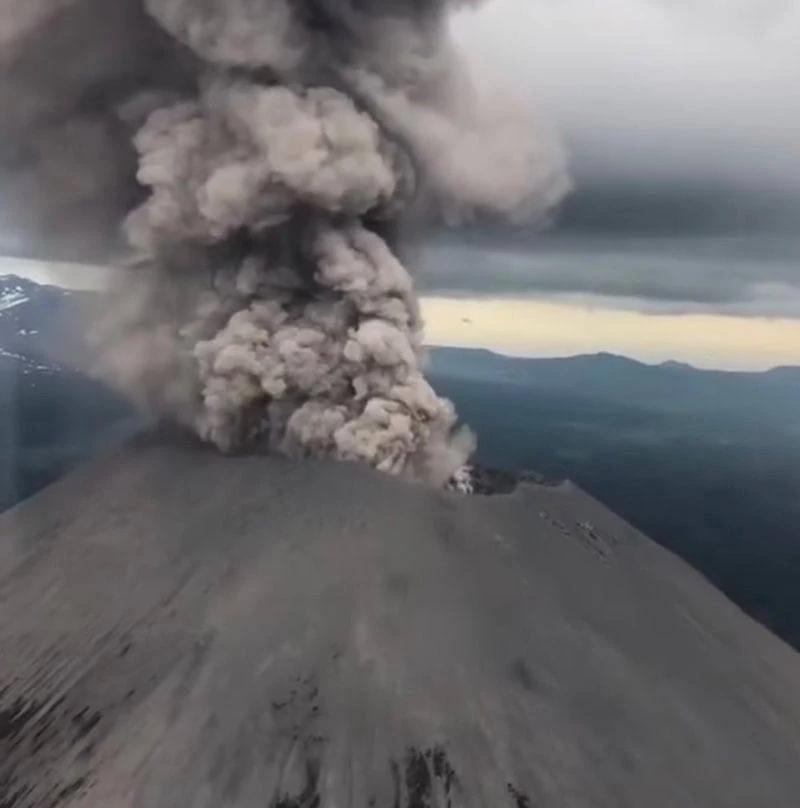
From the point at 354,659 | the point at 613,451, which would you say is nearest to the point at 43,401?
the point at 613,451

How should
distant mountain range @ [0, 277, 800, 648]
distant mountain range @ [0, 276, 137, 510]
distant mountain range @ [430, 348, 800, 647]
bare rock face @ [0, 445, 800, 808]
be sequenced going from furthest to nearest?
1. distant mountain range @ [430, 348, 800, 647]
2. distant mountain range @ [0, 277, 800, 648]
3. distant mountain range @ [0, 276, 137, 510]
4. bare rock face @ [0, 445, 800, 808]

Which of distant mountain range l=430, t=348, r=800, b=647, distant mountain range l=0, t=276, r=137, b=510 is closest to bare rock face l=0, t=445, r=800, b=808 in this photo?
distant mountain range l=0, t=276, r=137, b=510

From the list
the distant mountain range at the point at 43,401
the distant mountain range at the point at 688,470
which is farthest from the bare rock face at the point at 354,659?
the distant mountain range at the point at 688,470

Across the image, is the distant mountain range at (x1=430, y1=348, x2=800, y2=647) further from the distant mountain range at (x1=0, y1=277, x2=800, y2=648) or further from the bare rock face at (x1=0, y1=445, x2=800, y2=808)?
the bare rock face at (x1=0, y1=445, x2=800, y2=808)

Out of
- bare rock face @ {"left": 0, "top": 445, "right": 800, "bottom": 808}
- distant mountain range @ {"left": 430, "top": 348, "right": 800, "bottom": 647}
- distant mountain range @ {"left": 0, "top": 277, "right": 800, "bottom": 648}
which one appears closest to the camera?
bare rock face @ {"left": 0, "top": 445, "right": 800, "bottom": 808}

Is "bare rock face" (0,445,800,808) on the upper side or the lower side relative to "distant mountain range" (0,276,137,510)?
upper

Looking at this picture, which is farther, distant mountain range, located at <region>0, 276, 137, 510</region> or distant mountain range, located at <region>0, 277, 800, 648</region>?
distant mountain range, located at <region>0, 277, 800, 648</region>

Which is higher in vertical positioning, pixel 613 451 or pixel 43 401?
pixel 43 401

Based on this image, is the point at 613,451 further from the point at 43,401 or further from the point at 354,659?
the point at 354,659
